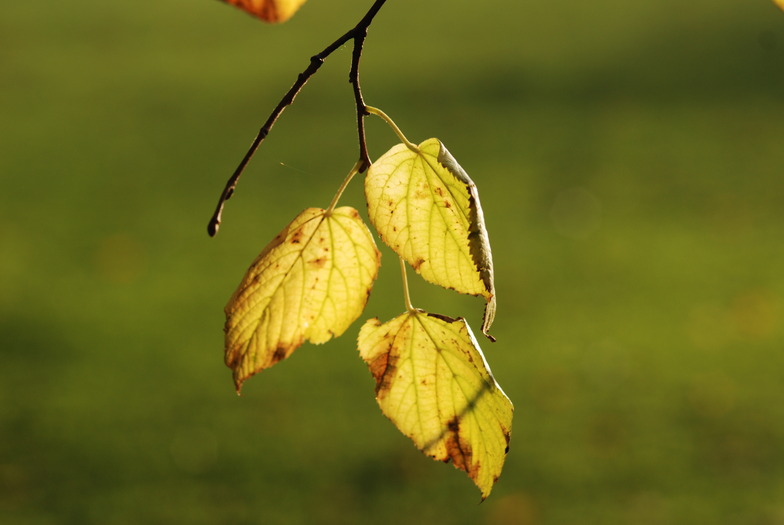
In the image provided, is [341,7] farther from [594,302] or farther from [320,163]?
[594,302]

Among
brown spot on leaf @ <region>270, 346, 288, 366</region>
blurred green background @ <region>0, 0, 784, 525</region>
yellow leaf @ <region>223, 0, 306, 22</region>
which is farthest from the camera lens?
blurred green background @ <region>0, 0, 784, 525</region>

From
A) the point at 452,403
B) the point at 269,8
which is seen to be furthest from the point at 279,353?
the point at 269,8

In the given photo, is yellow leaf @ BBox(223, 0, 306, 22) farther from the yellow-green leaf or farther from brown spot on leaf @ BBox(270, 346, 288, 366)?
brown spot on leaf @ BBox(270, 346, 288, 366)

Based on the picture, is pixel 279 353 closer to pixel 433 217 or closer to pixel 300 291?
pixel 300 291

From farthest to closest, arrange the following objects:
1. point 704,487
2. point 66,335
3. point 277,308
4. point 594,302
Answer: point 594,302 < point 66,335 < point 704,487 < point 277,308

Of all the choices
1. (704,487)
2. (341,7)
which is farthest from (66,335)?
(341,7)

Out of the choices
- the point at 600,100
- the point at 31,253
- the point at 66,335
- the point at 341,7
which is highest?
the point at 341,7

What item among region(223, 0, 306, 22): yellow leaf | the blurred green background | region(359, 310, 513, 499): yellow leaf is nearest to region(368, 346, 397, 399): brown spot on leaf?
region(359, 310, 513, 499): yellow leaf

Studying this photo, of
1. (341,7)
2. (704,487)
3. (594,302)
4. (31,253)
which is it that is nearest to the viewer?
(704,487)
